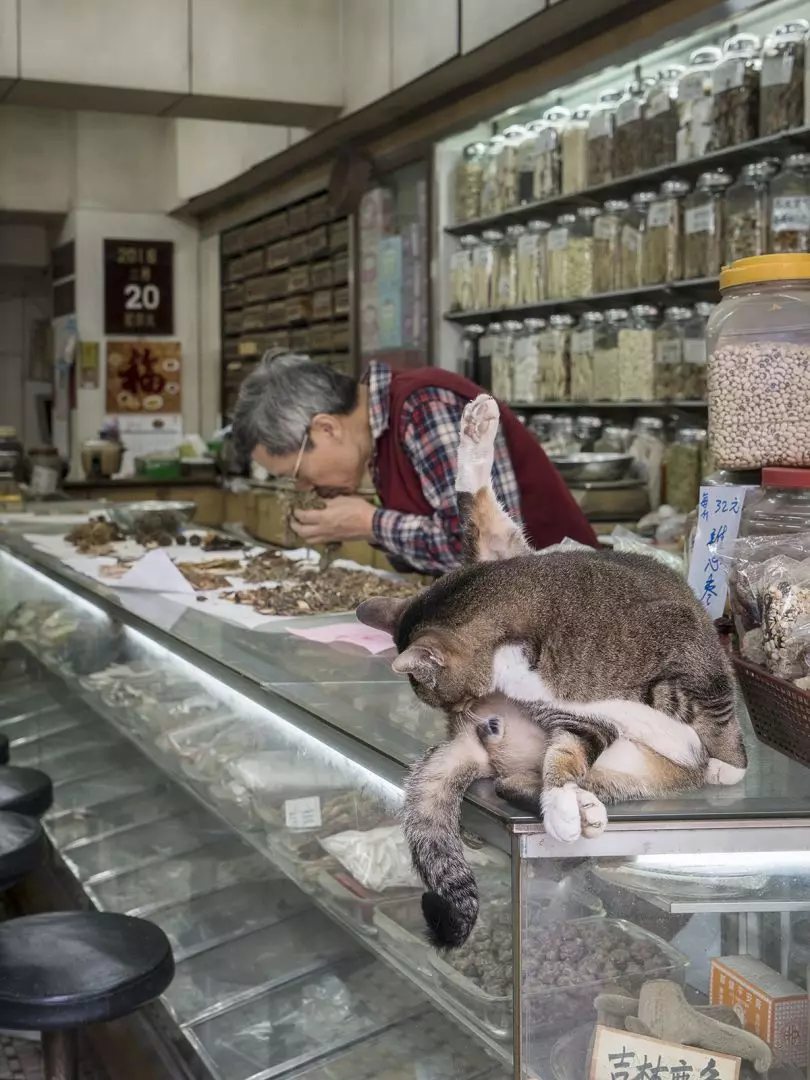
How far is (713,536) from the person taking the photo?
1544 millimetres

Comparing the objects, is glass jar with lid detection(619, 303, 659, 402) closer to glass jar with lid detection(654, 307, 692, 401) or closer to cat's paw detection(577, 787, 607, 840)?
glass jar with lid detection(654, 307, 692, 401)

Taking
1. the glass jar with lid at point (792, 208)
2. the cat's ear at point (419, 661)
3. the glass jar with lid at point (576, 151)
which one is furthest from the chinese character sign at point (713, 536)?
the glass jar with lid at point (576, 151)

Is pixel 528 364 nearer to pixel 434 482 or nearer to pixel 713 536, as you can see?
pixel 434 482

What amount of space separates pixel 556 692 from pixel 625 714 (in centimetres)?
6

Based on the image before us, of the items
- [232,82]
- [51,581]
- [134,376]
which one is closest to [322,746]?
[51,581]

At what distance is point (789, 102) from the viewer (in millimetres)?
3865

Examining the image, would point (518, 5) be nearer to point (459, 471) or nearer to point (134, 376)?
point (459, 471)

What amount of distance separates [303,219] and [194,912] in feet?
18.8

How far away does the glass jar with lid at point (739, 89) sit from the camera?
4027mm

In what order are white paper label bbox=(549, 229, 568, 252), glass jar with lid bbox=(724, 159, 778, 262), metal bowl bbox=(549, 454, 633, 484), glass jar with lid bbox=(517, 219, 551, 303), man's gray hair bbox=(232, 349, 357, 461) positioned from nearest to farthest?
1. man's gray hair bbox=(232, 349, 357, 461)
2. glass jar with lid bbox=(724, 159, 778, 262)
3. metal bowl bbox=(549, 454, 633, 484)
4. white paper label bbox=(549, 229, 568, 252)
5. glass jar with lid bbox=(517, 219, 551, 303)

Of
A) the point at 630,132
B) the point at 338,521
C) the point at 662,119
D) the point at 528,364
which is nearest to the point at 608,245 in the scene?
the point at 630,132

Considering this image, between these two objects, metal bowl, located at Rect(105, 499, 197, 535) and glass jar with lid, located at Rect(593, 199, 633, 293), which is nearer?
metal bowl, located at Rect(105, 499, 197, 535)

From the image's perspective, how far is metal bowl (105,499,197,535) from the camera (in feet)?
12.9

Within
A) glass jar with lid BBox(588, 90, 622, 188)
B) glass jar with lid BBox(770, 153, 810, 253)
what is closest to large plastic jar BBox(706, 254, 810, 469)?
glass jar with lid BBox(770, 153, 810, 253)
